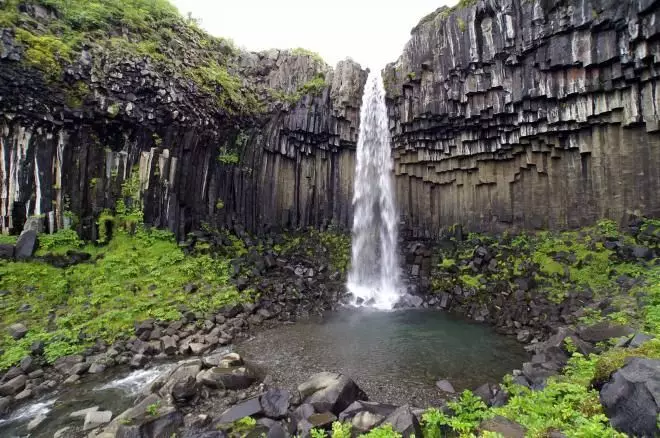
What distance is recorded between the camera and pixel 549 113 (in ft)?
50.2

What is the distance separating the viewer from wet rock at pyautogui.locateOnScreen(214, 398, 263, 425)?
6062mm

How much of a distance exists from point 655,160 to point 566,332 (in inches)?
383

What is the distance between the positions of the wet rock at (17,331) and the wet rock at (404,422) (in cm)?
1107

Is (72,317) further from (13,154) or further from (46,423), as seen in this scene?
(13,154)

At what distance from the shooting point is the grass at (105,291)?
10.4 m

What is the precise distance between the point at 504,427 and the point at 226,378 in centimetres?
586

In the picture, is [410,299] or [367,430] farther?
[410,299]

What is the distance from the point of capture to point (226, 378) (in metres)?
7.77

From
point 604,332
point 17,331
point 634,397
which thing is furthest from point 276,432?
point 17,331

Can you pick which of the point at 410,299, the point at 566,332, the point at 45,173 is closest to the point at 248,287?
the point at 410,299

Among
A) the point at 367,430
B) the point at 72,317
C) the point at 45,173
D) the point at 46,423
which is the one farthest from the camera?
the point at 45,173

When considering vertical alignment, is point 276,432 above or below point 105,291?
below

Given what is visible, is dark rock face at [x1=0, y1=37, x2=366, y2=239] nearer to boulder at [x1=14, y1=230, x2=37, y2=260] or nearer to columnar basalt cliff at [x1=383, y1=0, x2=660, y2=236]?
boulder at [x1=14, y1=230, x2=37, y2=260]

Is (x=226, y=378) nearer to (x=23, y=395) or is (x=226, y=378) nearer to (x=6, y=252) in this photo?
(x=23, y=395)
